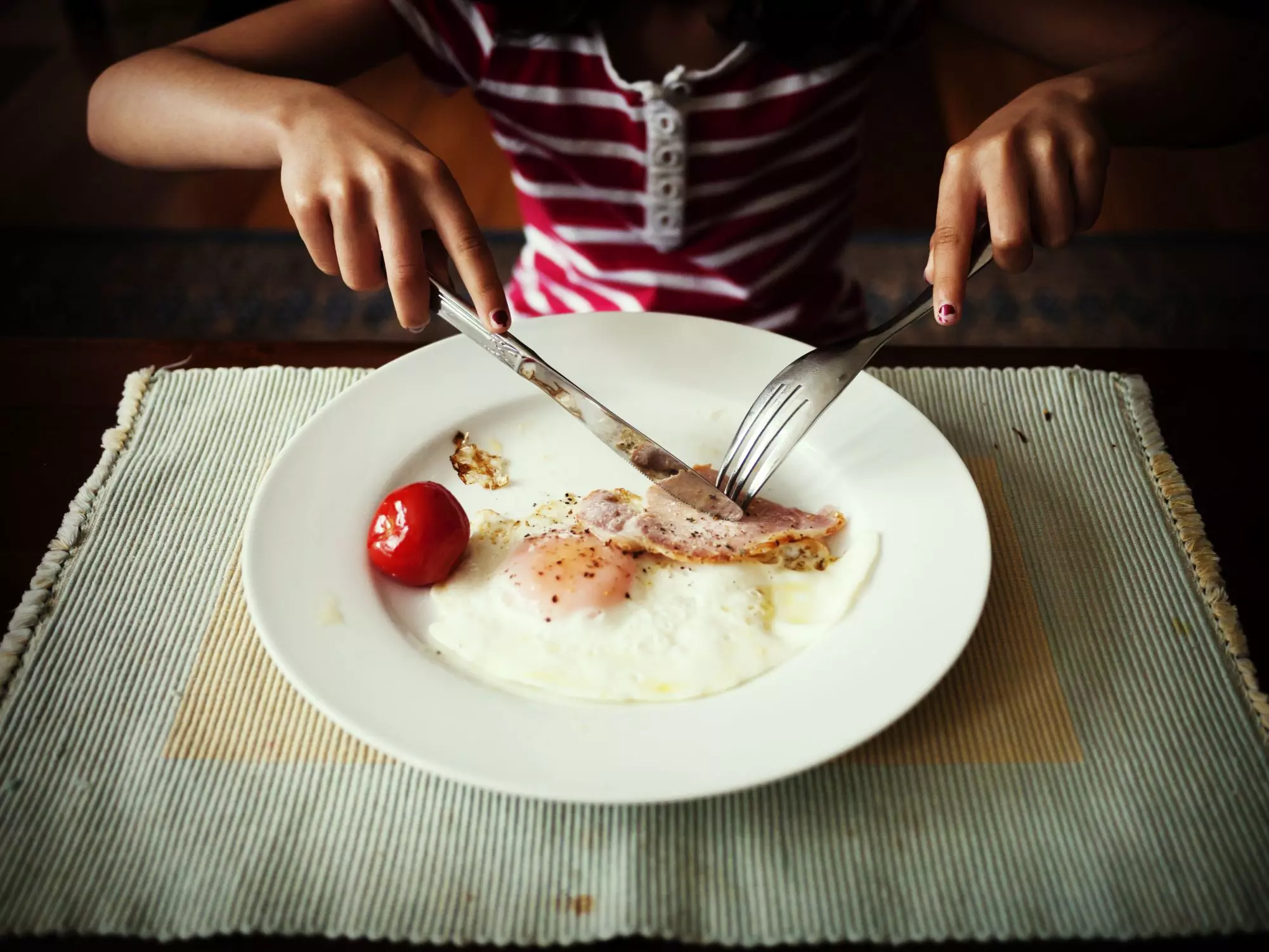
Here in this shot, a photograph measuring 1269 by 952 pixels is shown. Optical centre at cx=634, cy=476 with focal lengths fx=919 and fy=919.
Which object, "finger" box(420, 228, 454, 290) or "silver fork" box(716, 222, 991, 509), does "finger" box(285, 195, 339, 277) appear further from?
"silver fork" box(716, 222, 991, 509)

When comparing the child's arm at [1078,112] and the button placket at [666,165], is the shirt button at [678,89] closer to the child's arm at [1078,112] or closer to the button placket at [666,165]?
the button placket at [666,165]

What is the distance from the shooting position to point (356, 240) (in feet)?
2.78

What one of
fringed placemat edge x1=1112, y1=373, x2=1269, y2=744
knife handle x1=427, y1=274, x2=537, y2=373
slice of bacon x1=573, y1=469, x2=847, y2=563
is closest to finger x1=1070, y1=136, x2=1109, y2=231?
fringed placemat edge x1=1112, y1=373, x2=1269, y2=744

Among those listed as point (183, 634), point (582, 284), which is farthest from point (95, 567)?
point (582, 284)

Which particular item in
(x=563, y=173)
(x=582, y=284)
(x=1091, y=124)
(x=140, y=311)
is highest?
(x=1091, y=124)

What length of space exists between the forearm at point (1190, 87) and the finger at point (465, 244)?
71cm

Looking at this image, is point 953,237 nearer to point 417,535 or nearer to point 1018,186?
point 1018,186

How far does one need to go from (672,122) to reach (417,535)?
0.63 metres

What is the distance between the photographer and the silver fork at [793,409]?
86cm

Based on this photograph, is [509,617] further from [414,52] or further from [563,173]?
[414,52]

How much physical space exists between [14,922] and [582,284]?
3.18 feet

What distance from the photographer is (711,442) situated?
3.14 feet

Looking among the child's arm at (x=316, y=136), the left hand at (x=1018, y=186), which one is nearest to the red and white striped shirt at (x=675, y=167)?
the child's arm at (x=316, y=136)

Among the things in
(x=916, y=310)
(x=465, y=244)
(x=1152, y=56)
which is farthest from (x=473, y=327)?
(x=1152, y=56)
